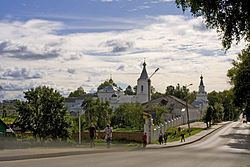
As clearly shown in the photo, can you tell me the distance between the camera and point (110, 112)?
6938 centimetres

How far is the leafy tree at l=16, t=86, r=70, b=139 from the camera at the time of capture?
32.7 meters

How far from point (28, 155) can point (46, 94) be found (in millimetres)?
23040

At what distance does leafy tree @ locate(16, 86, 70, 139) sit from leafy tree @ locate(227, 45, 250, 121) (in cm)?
2305

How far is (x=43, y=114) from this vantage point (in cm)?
3338

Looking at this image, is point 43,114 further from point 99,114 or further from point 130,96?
point 130,96

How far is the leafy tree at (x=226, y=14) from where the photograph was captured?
1627 cm

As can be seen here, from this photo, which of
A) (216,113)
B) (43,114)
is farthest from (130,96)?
(43,114)

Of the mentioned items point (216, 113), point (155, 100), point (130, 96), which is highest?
point (130, 96)

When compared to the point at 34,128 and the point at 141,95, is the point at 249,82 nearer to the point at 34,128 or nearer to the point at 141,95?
the point at 34,128

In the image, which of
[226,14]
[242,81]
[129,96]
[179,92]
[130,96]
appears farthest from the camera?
[179,92]

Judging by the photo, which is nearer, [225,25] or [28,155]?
[28,155]

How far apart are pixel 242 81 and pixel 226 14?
27.3 metres

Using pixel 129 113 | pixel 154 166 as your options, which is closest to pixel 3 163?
pixel 154 166

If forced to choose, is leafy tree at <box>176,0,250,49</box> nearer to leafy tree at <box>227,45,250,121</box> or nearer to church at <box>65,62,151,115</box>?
leafy tree at <box>227,45,250,121</box>
